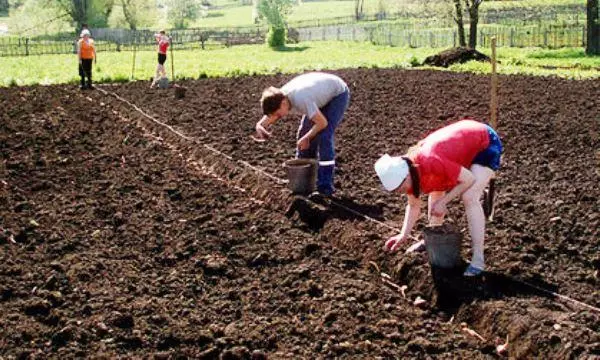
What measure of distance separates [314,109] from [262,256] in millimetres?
1873

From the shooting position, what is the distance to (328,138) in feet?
30.6

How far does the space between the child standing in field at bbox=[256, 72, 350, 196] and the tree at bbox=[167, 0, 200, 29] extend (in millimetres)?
99222

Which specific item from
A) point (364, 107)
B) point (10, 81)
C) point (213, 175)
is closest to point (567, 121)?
point (364, 107)

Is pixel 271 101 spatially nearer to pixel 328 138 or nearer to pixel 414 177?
pixel 328 138

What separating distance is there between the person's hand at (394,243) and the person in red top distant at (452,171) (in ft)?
0.04

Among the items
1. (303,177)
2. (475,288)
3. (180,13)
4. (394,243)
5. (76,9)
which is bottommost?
(475,288)

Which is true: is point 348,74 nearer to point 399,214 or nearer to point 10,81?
point 10,81

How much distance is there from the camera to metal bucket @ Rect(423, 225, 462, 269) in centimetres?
662

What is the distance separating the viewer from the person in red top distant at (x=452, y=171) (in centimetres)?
618

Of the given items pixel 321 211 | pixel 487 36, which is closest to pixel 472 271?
pixel 321 211

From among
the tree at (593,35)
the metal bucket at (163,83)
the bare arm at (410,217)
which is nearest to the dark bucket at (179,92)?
the metal bucket at (163,83)

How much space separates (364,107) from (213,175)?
6.91 m

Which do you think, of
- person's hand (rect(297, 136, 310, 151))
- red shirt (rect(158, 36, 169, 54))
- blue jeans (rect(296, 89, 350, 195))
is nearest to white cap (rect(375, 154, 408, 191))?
person's hand (rect(297, 136, 310, 151))

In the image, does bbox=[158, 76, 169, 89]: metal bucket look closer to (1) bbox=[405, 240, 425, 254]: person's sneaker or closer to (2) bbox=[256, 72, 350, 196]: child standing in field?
(2) bbox=[256, 72, 350, 196]: child standing in field
